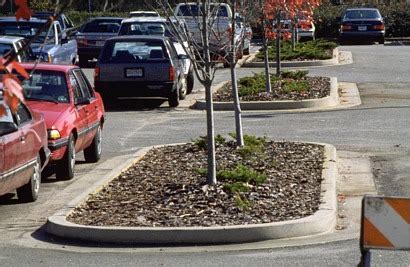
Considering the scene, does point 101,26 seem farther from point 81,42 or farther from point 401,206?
point 401,206

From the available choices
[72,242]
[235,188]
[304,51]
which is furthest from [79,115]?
[304,51]

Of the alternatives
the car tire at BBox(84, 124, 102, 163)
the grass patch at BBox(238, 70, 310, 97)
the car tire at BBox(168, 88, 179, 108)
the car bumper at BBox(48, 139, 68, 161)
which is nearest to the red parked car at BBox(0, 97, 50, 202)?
the car bumper at BBox(48, 139, 68, 161)

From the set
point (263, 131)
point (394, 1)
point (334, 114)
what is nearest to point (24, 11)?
point (263, 131)

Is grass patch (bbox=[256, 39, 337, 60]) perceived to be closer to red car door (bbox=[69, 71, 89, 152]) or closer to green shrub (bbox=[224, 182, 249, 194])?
red car door (bbox=[69, 71, 89, 152])

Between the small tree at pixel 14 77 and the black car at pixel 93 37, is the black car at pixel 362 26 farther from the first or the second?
the small tree at pixel 14 77

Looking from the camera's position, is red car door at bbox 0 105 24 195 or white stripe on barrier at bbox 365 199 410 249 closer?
white stripe on barrier at bbox 365 199 410 249

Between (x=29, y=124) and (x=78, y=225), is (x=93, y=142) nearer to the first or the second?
(x=29, y=124)

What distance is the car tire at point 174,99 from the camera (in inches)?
886

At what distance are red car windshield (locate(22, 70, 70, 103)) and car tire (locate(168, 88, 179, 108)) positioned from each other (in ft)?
27.2

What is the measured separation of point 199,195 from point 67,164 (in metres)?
2.75

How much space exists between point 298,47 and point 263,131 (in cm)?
1926

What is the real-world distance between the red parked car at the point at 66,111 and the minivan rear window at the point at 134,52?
6.88 m

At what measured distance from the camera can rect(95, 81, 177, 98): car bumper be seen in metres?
22.1

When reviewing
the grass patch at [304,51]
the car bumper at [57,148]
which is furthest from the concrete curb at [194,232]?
the grass patch at [304,51]
